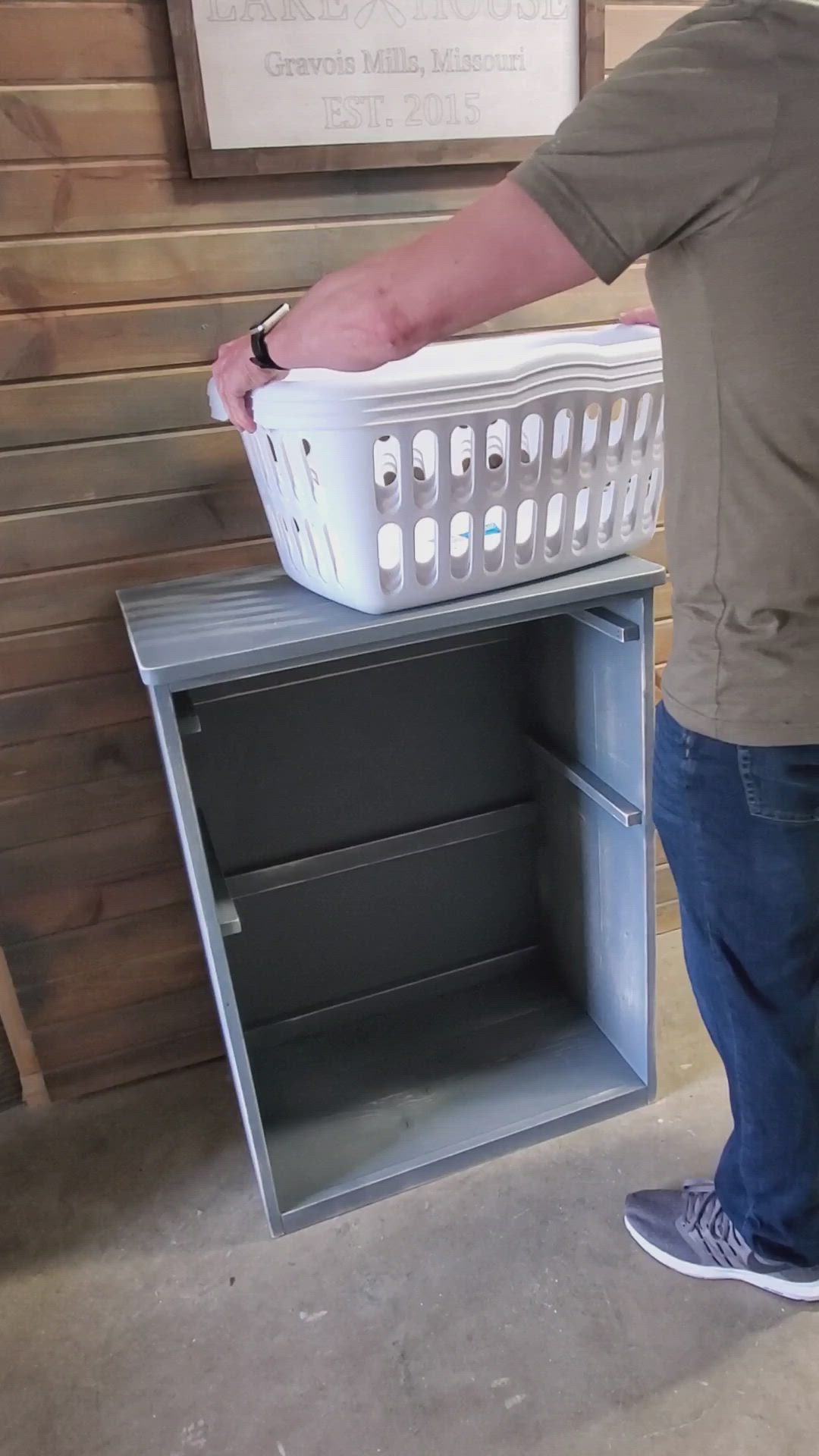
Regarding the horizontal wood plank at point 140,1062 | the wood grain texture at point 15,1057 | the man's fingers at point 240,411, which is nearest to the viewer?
the man's fingers at point 240,411

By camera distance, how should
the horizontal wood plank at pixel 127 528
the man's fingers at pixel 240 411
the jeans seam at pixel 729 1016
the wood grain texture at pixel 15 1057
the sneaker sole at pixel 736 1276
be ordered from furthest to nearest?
the wood grain texture at pixel 15 1057, the horizontal wood plank at pixel 127 528, the sneaker sole at pixel 736 1276, the man's fingers at pixel 240 411, the jeans seam at pixel 729 1016

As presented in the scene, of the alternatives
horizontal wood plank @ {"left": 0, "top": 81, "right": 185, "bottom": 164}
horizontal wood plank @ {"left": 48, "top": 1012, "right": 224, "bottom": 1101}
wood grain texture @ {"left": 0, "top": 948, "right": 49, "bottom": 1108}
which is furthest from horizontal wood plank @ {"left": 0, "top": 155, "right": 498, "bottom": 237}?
horizontal wood plank @ {"left": 48, "top": 1012, "right": 224, "bottom": 1101}

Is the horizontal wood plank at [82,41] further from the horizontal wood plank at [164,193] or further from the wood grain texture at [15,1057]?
the wood grain texture at [15,1057]

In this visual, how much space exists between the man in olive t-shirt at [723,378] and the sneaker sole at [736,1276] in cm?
14

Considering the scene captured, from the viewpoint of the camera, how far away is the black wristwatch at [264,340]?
1054 mm

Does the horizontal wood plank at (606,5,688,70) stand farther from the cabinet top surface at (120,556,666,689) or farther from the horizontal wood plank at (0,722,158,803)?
the horizontal wood plank at (0,722,158,803)

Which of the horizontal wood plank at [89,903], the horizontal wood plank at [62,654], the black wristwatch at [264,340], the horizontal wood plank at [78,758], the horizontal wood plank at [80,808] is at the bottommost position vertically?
the horizontal wood plank at [89,903]

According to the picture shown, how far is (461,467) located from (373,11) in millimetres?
644

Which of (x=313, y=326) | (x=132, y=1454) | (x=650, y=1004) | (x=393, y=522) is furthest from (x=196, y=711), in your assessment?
(x=132, y=1454)

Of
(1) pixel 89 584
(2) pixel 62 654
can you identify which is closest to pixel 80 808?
(2) pixel 62 654

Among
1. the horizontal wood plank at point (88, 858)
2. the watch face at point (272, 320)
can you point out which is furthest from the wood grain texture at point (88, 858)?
the watch face at point (272, 320)

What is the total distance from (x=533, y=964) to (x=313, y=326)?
1.26m

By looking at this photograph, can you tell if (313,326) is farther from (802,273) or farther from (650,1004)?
(650,1004)

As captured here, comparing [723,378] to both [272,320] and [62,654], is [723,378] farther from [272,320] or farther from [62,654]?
[62,654]
